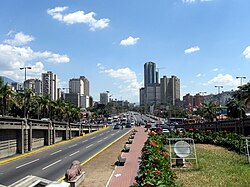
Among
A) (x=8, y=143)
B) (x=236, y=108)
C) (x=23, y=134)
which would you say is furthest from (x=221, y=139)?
(x=236, y=108)

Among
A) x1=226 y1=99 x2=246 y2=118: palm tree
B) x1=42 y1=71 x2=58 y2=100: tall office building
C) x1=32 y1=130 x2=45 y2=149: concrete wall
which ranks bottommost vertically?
x1=32 y1=130 x2=45 y2=149: concrete wall

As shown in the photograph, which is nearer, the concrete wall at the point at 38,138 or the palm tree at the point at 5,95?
the concrete wall at the point at 38,138

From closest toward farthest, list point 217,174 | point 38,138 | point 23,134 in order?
1. point 217,174
2. point 23,134
3. point 38,138

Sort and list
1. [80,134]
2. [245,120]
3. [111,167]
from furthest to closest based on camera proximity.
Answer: [80,134]
[245,120]
[111,167]


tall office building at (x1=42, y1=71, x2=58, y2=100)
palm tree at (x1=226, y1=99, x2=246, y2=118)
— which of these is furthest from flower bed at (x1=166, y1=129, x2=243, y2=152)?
tall office building at (x1=42, y1=71, x2=58, y2=100)

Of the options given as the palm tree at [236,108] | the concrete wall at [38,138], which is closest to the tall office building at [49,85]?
the palm tree at [236,108]

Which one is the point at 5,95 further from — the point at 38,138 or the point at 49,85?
the point at 49,85

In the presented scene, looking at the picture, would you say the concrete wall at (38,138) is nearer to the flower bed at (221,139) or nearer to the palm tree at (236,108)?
the flower bed at (221,139)

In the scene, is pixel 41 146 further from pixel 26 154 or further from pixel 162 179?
pixel 162 179

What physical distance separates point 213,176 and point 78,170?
658cm

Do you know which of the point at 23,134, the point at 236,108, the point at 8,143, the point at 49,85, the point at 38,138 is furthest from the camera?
the point at 49,85

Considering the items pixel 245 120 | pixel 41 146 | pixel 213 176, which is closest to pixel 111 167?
pixel 213 176

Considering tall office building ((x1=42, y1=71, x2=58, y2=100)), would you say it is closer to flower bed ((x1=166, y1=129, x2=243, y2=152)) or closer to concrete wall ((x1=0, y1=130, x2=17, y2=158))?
concrete wall ((x1=0, y1=130, x2=17, y2=158))

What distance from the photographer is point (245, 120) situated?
4231cm
